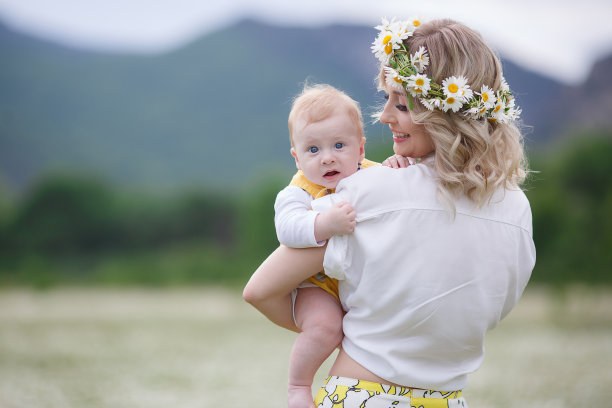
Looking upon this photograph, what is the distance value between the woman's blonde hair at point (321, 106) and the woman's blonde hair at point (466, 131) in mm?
255

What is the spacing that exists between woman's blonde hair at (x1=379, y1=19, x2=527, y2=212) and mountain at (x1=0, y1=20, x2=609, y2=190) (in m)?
45.3

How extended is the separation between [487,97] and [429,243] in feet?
1.70

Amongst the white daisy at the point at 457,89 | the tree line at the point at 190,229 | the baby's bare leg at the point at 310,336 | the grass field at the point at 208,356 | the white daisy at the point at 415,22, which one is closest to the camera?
the white daisy at the point at 457,89

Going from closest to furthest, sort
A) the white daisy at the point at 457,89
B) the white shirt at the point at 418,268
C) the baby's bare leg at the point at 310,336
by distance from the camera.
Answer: the white shirt at the point at 418,268 < the white daisy at the point at 457,89 < the baby's bare leg at the point at 310,336

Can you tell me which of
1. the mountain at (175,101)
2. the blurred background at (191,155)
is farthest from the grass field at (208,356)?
the mountain at (175,101)

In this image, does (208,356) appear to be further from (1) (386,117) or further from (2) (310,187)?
(1) (386,117)

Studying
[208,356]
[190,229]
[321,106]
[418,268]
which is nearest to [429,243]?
[418,268]

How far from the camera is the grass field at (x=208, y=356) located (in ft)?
26.9

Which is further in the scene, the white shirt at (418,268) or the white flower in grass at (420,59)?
the white flower in grass at (420,59)

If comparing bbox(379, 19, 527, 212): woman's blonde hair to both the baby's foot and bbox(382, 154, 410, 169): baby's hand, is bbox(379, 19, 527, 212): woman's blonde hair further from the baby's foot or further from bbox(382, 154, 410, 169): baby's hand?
the baby's foot

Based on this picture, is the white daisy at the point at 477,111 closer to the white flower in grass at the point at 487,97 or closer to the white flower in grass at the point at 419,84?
the white flower in grass at the point at 487,97

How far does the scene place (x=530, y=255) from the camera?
7.07 feet

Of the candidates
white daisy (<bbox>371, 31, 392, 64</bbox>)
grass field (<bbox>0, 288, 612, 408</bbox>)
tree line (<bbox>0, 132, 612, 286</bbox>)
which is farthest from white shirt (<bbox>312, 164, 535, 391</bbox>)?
tree line (<bbox>0, 132, 612, 286</bbox>)

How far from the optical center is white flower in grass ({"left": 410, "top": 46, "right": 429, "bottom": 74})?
2.17 metres
